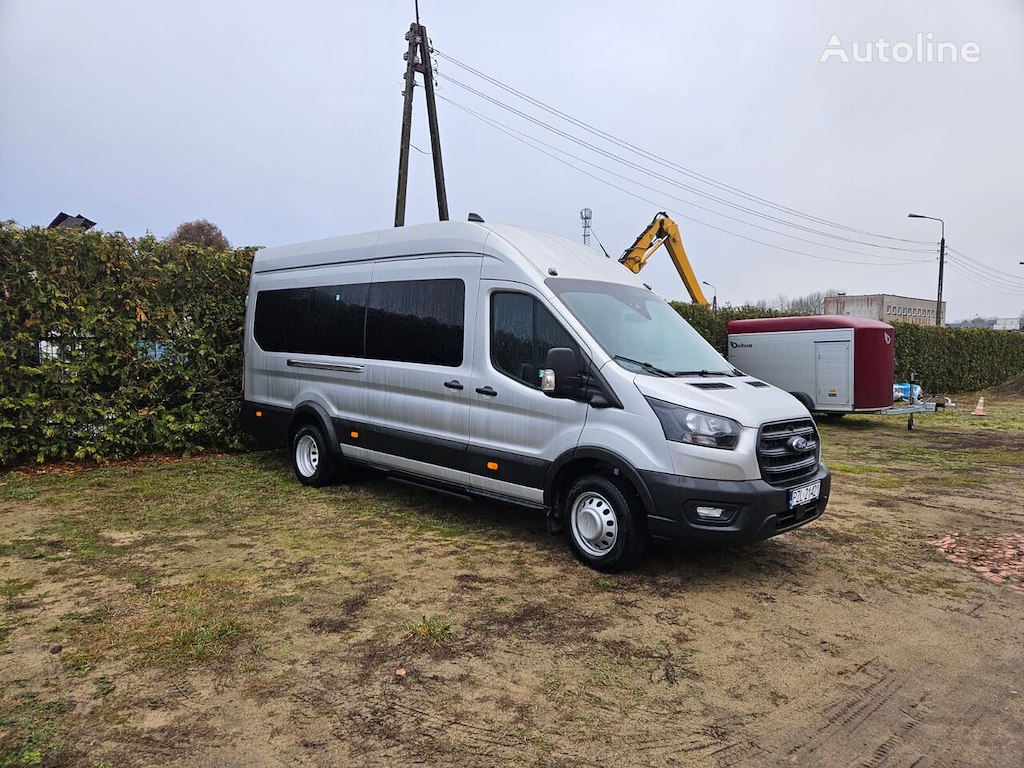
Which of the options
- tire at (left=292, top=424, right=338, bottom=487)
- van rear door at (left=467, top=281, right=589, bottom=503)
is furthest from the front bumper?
Result: tire at (left=292, top=424, right=338, bottom=487)

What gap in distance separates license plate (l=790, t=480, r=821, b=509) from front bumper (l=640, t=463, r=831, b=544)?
0.22 metres

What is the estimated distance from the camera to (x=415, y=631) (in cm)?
393

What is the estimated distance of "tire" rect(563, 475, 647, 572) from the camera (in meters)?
4.72

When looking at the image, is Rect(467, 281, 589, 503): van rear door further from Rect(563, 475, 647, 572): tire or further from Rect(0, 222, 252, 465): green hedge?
Rect(0, 222, 252, 465): green hedge

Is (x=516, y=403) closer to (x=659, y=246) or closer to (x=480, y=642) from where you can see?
(x=480, y=642)

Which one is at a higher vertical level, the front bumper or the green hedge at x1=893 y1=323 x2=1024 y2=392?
the green hedge at x1=893 y1=323 x2=1024 y2=392

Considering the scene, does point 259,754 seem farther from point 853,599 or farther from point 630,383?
point 853,599

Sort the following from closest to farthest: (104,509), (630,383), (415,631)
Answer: (415,631), (630,383), (104,509)

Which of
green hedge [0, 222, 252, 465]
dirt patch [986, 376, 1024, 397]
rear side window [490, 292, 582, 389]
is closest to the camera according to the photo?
rear side window [490, 292, 582, 389]

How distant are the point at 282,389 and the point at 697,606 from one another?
5306mm

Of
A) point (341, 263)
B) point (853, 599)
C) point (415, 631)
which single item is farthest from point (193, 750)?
point (341, 263)

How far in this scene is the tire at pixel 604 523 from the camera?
4.72 meters

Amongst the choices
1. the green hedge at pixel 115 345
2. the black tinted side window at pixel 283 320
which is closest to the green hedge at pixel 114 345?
the green hedge at pixel 115 345

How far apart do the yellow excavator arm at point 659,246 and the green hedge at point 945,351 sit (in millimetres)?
2795
